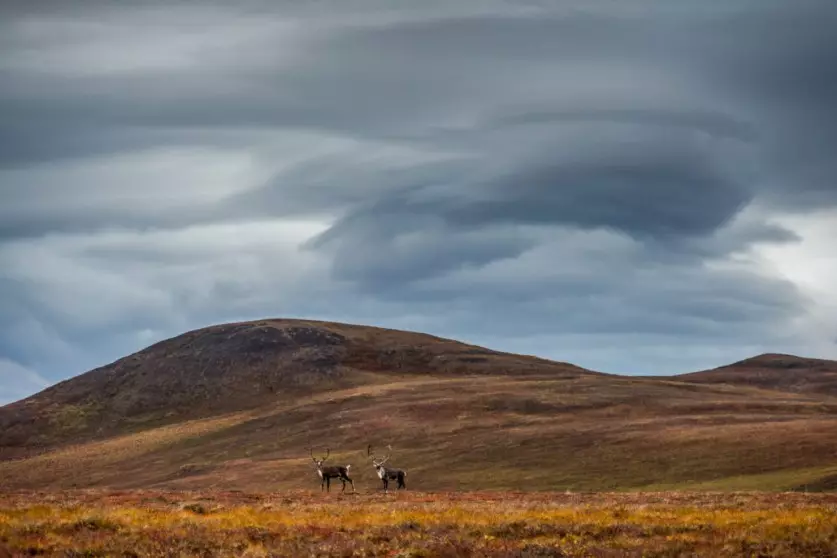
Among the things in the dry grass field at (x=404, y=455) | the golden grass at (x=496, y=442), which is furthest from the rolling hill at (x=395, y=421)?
the dry grass field at (x=404, y=455)

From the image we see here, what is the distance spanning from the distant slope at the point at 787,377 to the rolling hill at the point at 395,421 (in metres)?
0.74

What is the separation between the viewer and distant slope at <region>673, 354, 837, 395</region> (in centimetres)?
17275

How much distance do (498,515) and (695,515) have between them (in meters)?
6.39

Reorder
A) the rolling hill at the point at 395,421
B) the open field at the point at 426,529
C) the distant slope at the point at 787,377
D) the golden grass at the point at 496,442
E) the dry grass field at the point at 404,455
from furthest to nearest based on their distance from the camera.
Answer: the distant slope at the point at 787,377 < the rolling hill at the point at 395,421 < the golden grass at the point at 496,442 < the dry grass field at the point at 404,455 < the open field at the point at 426,529

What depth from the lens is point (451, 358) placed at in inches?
6737

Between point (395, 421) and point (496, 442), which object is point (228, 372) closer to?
point (395, 421)

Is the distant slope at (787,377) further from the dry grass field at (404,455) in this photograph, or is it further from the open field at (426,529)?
the open field at (426,529)

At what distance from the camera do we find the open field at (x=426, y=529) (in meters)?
25.2

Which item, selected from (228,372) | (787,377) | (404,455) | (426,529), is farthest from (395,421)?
(787,377)

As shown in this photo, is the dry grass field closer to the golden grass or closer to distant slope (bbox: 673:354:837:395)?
the golden grass

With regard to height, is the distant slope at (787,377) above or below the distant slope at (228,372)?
below

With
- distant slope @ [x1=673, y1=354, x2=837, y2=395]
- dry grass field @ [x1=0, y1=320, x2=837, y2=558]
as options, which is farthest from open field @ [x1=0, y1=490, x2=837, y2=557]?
distant slope @ [x1=673, y1=354, x2=837, y2=395]

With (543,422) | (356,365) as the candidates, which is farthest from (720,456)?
(356,365)

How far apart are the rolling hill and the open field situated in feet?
83.0
